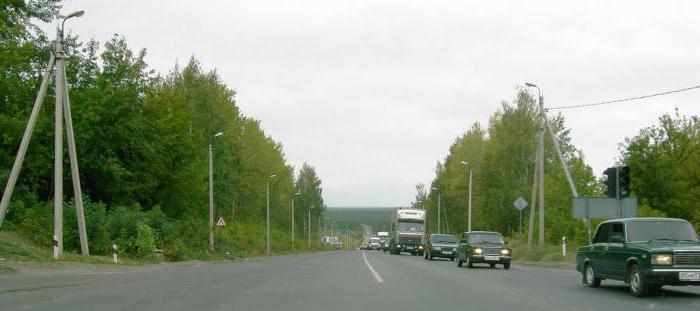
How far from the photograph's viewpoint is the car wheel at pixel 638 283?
14695mm

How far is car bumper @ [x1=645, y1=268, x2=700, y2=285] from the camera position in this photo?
14219 millimetres

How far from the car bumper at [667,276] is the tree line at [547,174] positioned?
2583cm

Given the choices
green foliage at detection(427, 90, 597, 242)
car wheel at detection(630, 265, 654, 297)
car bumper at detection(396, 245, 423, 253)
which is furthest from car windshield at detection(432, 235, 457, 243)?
car wheel at detection(630, 265, 654, 297)

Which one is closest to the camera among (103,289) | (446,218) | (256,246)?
(103,289)

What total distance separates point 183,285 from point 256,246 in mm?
54912

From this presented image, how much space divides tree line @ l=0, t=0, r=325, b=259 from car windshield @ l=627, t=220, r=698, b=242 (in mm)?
24103

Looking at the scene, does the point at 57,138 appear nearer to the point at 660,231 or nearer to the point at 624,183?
the point at 624,183

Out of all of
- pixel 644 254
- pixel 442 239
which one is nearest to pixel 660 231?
pixel 644 254

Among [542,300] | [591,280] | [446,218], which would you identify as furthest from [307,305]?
[446,218]

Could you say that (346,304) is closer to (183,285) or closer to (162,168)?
(183,285)

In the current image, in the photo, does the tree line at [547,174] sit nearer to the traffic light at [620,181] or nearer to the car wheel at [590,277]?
the traffic light at [620,181]

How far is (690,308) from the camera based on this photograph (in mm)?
12602

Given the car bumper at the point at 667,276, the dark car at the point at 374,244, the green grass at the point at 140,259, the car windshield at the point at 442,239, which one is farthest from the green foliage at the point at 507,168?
the car bumper at the point at 667,276

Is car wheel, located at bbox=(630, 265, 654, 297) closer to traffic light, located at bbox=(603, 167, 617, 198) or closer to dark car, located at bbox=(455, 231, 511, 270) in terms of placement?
traffic light, located at bbox=(603, 167, 617, 198)
